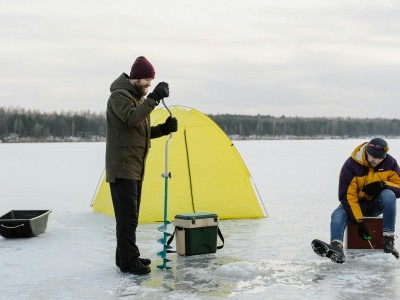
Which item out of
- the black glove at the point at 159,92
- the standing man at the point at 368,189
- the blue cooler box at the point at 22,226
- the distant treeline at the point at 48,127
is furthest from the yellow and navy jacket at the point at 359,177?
the distant treeline at the point at 48,127

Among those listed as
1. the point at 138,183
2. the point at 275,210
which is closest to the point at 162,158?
the point at 275,210

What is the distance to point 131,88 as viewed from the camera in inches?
206

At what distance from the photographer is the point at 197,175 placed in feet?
27.6

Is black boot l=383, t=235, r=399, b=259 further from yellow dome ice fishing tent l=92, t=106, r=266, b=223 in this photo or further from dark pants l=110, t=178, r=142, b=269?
yellow dome ice fishing tent l=92, t=106, r=266, b=223

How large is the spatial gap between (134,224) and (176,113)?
3542mm

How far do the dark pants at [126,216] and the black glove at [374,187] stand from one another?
7.90 ft

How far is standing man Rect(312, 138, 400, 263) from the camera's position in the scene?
588 cm

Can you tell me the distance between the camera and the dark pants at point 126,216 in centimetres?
514

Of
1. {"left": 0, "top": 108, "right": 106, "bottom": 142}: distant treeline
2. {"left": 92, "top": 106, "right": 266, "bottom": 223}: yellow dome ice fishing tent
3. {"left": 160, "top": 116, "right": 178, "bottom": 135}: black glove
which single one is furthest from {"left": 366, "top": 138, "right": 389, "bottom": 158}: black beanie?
{"left": 0, "top": 108, "right": 106, "bottom": 142}: distant treeline

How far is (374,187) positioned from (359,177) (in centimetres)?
18

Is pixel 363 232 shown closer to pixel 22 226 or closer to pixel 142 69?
pixel 142 69

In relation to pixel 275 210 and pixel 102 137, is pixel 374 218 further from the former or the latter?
pixel 102 137

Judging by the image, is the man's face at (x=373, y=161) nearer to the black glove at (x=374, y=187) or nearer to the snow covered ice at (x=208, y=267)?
the black glove at (x=374, y=187)

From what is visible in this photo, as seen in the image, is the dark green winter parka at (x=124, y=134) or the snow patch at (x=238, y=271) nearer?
the dark green winter parka at (x=124, y=134)
